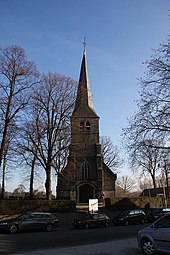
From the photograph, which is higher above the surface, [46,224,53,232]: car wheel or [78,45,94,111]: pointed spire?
[78,45,94,111]: pointed spire

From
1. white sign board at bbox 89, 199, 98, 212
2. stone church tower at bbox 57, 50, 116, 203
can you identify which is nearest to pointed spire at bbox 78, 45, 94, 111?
stone church tower at bbox 57, 50, 116, 203

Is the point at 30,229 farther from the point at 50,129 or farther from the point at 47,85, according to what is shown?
the point at 47,85

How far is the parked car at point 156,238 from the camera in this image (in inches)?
381

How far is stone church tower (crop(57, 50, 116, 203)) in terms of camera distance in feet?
142

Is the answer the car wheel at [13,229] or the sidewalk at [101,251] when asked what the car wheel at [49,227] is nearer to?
the car wheel at [13,229]

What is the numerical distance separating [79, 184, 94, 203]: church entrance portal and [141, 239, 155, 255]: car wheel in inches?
1338

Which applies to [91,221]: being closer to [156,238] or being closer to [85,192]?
[156,238]

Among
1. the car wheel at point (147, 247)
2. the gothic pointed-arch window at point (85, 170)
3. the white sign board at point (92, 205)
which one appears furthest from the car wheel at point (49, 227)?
the gothic pointed-arch window at point (85, 170)

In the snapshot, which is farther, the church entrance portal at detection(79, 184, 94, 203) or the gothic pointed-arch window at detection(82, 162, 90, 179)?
the gothic pointed-arch window at detection(82, 162, 90, 179)

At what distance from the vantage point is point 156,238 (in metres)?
9.99

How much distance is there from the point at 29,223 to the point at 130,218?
Answer: 1124cm

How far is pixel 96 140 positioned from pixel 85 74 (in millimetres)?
11779

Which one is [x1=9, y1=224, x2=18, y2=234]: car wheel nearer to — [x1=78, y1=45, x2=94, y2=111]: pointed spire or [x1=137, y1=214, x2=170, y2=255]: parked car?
[x1=137, y1=214, x2=170, y2=255]: parked car

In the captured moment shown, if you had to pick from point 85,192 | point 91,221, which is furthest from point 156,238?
point 85,192
